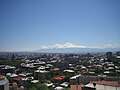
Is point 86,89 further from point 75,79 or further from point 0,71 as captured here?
point 0,71

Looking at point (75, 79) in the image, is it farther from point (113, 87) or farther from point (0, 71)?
point (0, 71)

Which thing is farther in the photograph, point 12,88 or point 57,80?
point 57,80

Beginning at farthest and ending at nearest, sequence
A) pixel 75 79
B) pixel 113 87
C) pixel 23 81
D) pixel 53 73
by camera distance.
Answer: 1. pixel 53 73
2. pixel 23 81
3. pixel 75 79
4. pixel 113 87

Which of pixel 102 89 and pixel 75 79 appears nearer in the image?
→ pixel 102 89

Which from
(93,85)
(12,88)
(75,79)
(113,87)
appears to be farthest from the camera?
(75,79)

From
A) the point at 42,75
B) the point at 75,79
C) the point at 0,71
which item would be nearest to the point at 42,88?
the point at 75,79

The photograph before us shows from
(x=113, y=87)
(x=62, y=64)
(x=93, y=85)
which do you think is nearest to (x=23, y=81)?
(x=93, y=85)

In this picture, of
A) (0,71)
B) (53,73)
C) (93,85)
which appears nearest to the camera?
(93,85)

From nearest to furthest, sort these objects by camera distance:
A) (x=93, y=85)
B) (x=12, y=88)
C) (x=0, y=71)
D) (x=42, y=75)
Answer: (x=93, y=85)
(x=12, y=88)
(x=42, y=75)
(x=0, y=71)
